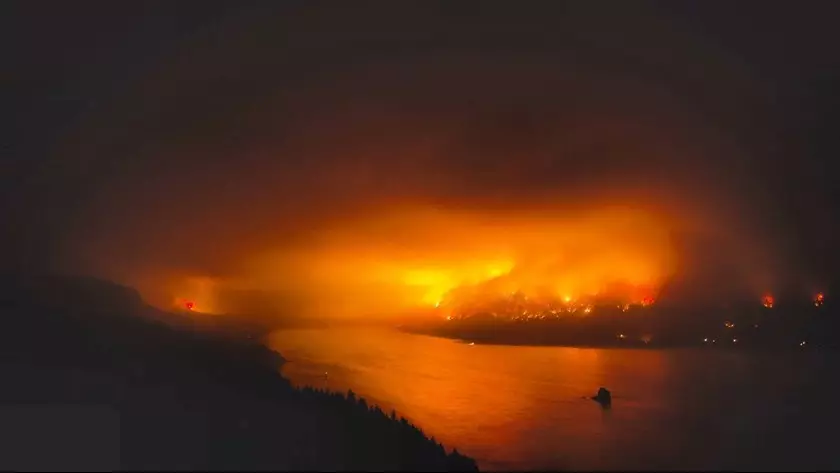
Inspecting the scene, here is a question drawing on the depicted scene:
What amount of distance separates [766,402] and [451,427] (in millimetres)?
26035

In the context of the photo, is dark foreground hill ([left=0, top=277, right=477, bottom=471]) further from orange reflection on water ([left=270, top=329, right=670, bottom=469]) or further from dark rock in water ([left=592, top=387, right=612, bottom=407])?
dark rock in water ([left=592, top=387, right=612, bottom=407])

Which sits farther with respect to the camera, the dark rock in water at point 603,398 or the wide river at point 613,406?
the dark rock in water at point 603,398

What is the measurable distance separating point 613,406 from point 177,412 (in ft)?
109

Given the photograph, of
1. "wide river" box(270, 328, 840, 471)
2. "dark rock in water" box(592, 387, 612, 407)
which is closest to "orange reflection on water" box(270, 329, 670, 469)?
"wide river" box(270, 328, 840, 471)

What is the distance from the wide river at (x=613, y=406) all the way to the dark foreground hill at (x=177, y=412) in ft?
21.8

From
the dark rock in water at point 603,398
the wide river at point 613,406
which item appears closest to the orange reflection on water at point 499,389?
the wide river at point 613,406

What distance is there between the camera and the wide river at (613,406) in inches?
1200

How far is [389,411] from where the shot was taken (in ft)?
135

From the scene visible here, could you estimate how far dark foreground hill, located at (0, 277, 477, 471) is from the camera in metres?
20.0

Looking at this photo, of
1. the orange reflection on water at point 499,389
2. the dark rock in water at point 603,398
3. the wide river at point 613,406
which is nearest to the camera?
the wide river at point 613,406

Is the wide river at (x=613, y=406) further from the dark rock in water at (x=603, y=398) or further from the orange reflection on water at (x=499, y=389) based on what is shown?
the dark rock in water at (x=603, y=398)

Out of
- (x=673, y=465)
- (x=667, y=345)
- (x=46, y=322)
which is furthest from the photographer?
(x=667, y=345)

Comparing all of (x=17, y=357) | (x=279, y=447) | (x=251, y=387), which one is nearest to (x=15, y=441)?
(x=279, y=447)

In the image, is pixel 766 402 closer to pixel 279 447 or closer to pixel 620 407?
pixel 620 407
